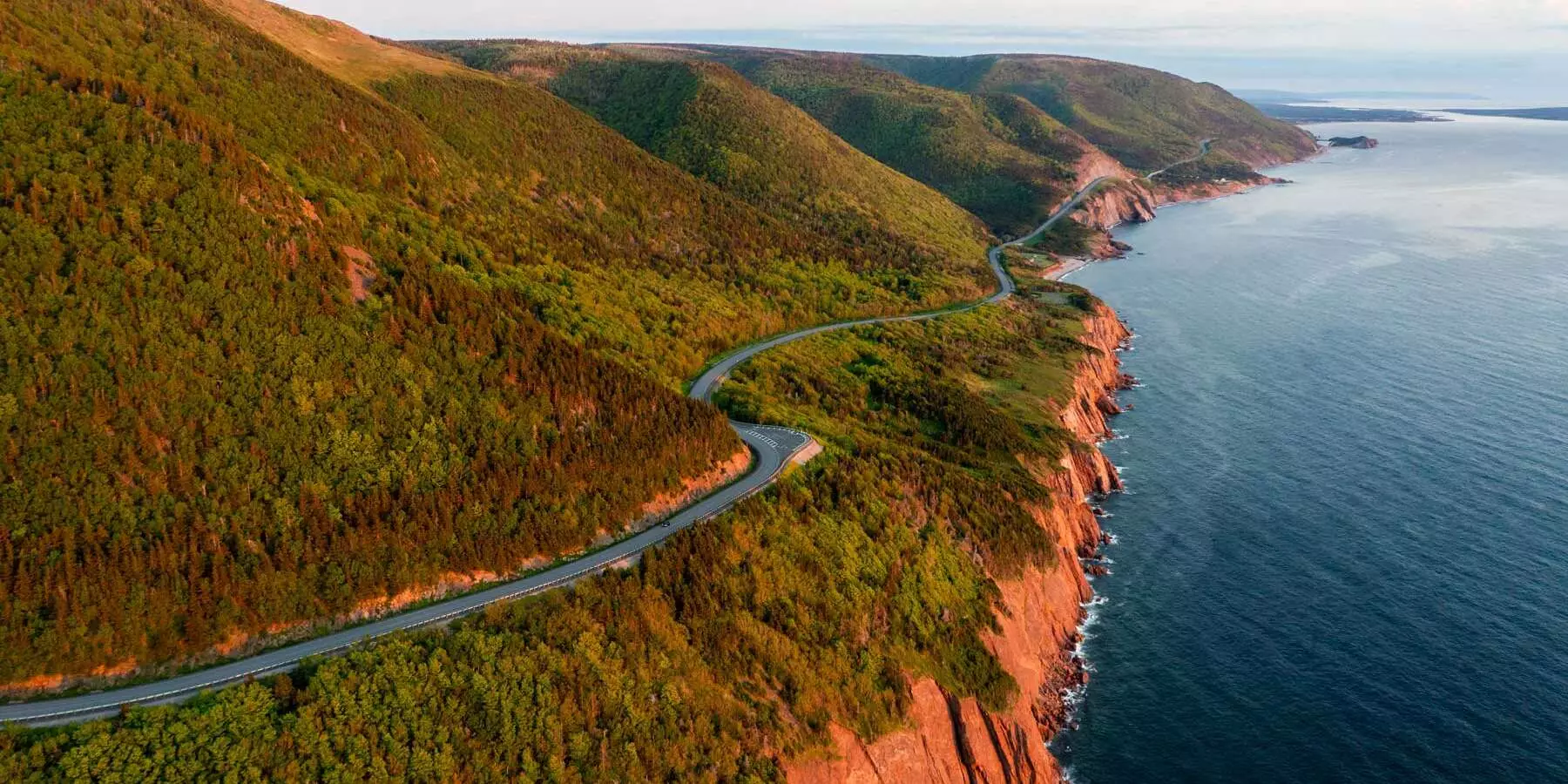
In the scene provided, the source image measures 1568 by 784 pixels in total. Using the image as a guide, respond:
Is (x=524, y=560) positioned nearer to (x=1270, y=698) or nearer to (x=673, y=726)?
(x=673, y=726)

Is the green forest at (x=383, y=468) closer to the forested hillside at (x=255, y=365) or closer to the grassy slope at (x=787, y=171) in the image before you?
the forested hillside at (x=255, y=365)

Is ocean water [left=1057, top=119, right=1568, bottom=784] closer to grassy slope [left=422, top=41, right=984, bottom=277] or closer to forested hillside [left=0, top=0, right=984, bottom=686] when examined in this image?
forested hillside [left=0, top=0, right=984, bottom=686]

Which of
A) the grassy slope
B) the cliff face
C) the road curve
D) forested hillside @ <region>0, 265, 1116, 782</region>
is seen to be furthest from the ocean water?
the grassy slope

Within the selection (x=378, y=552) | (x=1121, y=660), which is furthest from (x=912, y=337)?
(x=378, y=552)

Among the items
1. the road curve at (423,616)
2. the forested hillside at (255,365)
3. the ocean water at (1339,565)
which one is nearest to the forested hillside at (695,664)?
the road curve at (423,616)

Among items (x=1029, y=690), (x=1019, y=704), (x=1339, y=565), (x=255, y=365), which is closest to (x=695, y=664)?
(x=1019, y=704)

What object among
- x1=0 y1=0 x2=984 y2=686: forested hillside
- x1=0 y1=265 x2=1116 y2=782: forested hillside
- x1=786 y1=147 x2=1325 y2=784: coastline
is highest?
x1=0 y1=0 x2=984 y2=686: forested hillside
